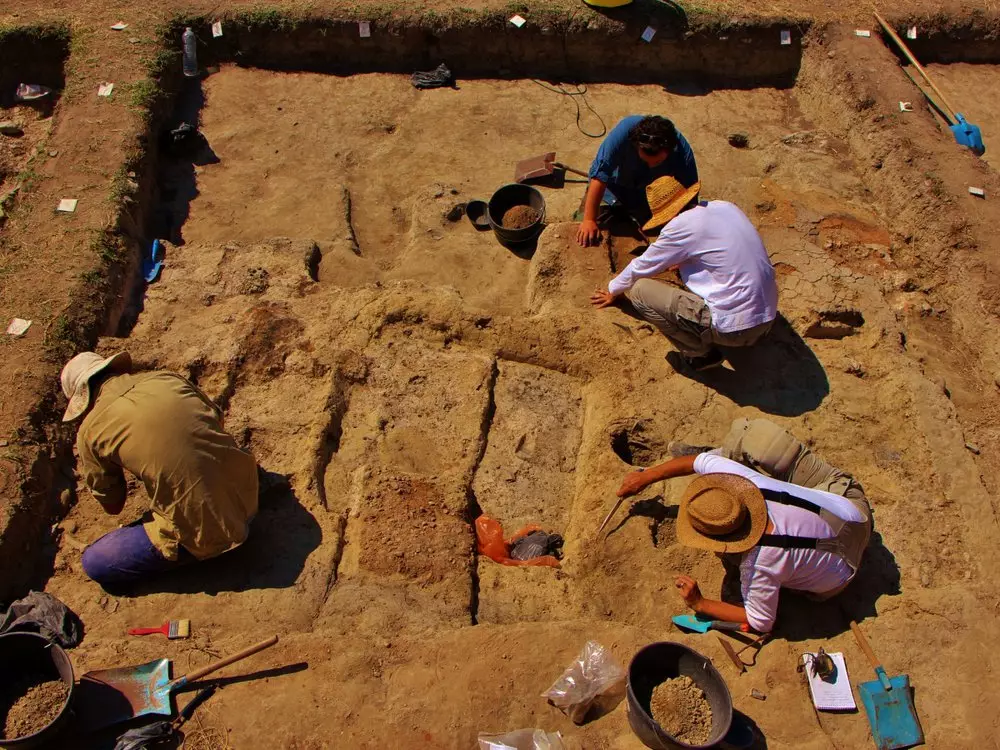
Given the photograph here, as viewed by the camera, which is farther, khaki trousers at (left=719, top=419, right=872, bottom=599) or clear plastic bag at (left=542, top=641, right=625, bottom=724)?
khaki trousers at (left=719, top=419, right=872, bottom=599)

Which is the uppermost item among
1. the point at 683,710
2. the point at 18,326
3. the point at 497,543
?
the point at 18,326

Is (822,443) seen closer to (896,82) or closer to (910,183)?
(910,183)

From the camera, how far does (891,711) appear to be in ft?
12.7

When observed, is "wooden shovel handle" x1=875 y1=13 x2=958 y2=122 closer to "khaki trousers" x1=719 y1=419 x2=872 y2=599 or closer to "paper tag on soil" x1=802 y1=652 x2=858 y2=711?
"khaki trousers" x1=719 y1=419 x2=872 y2=599

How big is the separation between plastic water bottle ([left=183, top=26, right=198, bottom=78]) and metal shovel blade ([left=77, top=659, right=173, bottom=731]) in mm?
6390

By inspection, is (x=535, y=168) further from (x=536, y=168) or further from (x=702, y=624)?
(x=702, y=624)

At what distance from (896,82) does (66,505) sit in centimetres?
837

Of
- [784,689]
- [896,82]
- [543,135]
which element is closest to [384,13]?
[543,135]

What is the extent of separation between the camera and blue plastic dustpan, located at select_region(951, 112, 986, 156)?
7672 millimetres

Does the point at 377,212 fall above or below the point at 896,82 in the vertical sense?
below

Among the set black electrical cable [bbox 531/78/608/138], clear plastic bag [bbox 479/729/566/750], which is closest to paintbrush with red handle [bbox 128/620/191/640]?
clear plastic bag [bbox 479/729/566/750]

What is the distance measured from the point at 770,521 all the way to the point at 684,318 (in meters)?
1.81

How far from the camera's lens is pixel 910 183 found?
268 inches

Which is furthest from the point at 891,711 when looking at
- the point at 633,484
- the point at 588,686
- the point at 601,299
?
the point at 601,299
